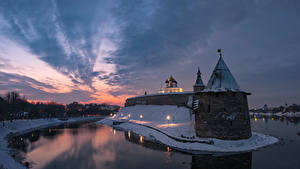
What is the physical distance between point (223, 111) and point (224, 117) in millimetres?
657

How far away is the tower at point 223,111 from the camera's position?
64.9ft

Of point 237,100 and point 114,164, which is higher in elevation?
point 237,100

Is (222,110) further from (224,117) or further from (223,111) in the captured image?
(224,117)

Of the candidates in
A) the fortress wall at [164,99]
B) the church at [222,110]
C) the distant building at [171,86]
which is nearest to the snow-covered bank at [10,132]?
the church at [222,110]

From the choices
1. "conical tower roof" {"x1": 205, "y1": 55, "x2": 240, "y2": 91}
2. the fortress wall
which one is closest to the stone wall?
"conical tower roof" {"x1": 205, "y1": 55, "x2": 240, "y2": 91}

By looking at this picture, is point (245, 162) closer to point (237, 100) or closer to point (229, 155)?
point (229, 155)

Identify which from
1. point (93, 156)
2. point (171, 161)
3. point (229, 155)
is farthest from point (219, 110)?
point (93, 156)

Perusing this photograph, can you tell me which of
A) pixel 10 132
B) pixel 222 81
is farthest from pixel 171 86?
pixel 10 132

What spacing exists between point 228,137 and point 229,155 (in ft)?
13.2

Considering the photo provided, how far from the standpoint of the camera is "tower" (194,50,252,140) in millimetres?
19781

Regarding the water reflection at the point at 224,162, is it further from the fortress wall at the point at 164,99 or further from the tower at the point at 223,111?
the fortress wall at the point at 164,99

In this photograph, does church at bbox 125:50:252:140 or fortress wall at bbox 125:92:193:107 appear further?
fortress wall at bbox 125:92:193:107

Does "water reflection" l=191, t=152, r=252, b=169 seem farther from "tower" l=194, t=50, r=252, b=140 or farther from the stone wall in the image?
"tower" l=194, t=50, r=252, b=140

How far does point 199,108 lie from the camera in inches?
857
